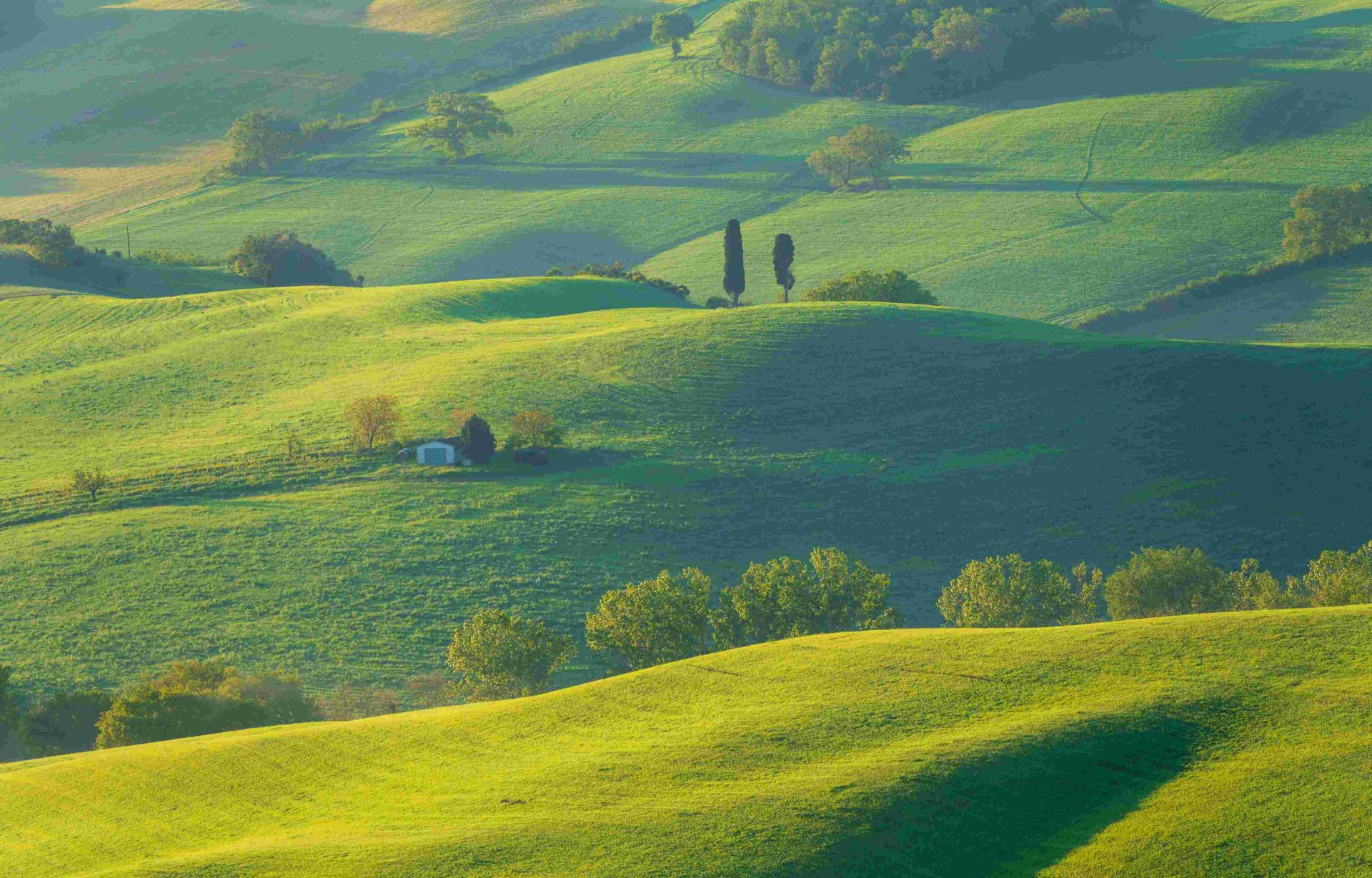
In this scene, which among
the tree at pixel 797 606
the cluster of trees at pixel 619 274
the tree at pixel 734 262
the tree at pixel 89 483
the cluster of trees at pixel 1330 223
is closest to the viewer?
the tree at pixel 797 606

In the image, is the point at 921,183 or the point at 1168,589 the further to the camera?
the point at 921,183

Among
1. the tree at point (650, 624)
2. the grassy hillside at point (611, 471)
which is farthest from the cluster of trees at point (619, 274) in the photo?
the tree at point (650, 624)

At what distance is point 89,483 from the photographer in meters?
75.6

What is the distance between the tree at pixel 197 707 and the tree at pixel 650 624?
12.1 metres

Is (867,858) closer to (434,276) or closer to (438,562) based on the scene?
(438,562)

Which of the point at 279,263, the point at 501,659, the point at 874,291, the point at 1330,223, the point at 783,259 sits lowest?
the point at 501,659

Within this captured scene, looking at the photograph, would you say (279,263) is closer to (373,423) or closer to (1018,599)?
(373,423)

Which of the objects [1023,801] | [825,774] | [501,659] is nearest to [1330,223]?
[501,659]

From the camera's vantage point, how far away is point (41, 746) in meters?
51.4

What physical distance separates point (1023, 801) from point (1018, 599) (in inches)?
1042

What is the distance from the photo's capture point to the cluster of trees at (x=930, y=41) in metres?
182

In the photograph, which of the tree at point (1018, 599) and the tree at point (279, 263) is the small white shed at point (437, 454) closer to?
the tree at point (1018, 599)

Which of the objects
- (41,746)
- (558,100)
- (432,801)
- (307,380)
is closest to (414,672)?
(41,746)

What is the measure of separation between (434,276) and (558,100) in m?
59.9
